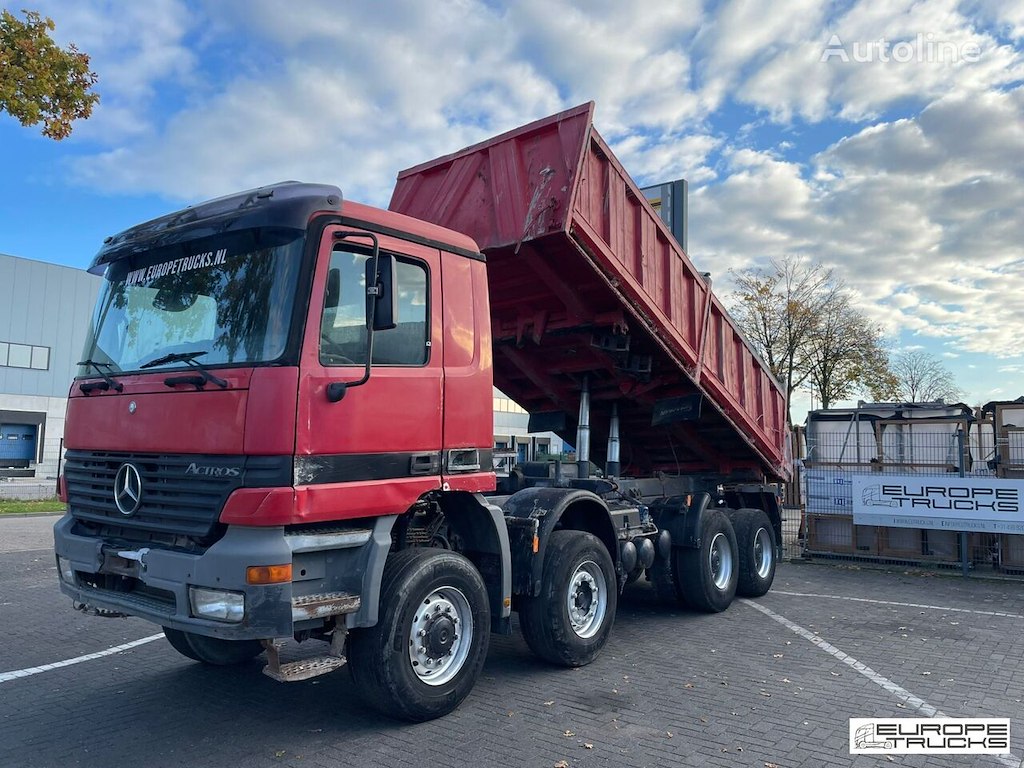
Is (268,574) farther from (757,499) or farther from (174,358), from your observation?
(757,499)

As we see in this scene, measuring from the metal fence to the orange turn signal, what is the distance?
33.4ft

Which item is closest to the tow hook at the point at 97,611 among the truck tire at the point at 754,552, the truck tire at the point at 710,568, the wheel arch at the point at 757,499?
the truck tire at the point at 710,568

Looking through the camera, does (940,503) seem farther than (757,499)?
Yes

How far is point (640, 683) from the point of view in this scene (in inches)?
222

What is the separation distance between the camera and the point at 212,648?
5719 millimetres

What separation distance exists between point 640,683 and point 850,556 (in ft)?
25.8

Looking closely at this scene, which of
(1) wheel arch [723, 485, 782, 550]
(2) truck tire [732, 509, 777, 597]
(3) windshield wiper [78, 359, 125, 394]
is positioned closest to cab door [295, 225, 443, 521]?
(3) windshield wiper [78, 359, 125, 394]

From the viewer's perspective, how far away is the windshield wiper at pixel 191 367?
420 cm

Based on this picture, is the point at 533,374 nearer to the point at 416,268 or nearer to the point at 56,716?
the point at 416,268

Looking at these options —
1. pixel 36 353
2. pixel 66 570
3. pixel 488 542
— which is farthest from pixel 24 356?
pixel 488 542

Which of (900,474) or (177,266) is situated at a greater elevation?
(177,266)

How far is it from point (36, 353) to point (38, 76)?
29736 millimetres

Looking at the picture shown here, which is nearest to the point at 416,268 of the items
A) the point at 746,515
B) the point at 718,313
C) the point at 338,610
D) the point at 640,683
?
the point at 338,610

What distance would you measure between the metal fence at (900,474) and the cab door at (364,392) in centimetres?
919
